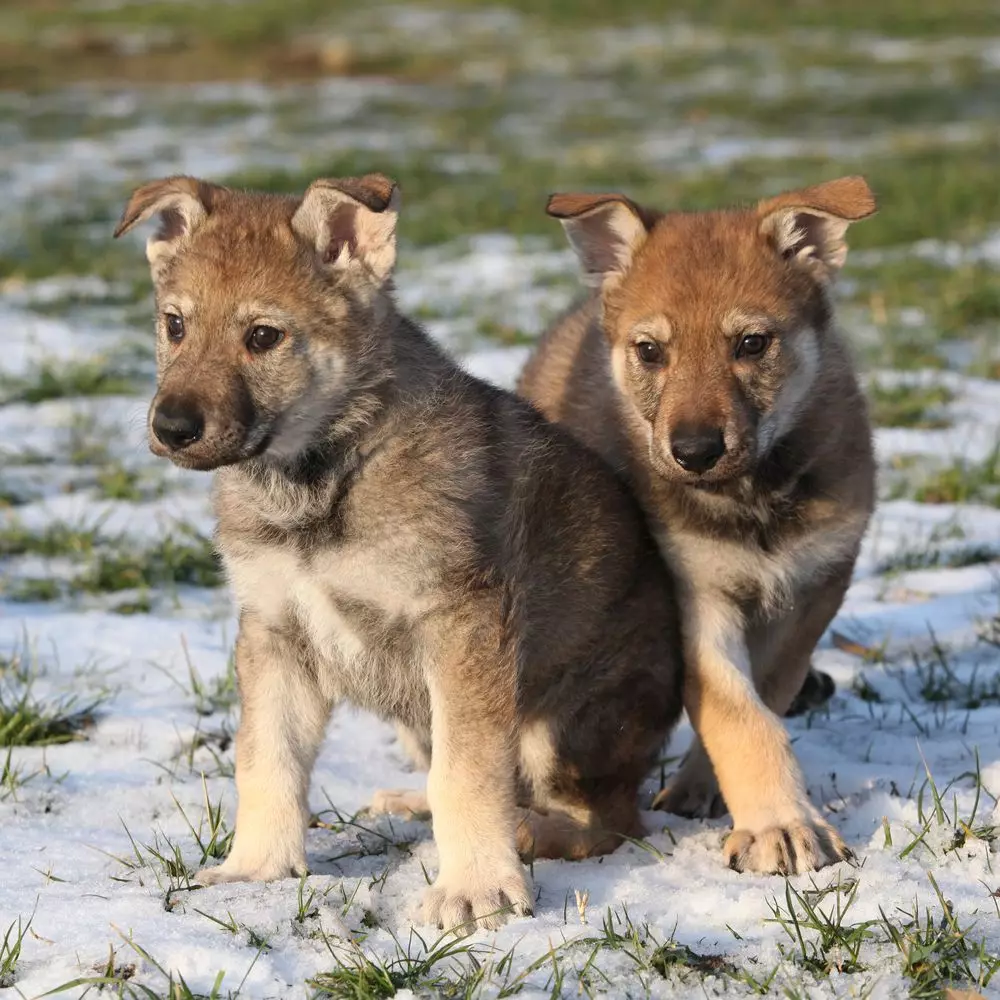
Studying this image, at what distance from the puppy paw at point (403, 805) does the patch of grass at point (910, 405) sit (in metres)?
3.84

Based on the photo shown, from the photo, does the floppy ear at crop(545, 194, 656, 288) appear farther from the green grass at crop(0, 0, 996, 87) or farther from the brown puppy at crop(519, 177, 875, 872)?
the green grass at crop(0, 0, 996, 87)

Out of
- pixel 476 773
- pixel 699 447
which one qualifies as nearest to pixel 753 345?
pixel 699 447

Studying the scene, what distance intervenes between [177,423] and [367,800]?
1.33 meters

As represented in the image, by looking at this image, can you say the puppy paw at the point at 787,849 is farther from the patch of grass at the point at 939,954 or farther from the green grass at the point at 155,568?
the green grass at the point at 155,568

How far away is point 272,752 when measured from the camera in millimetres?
3592

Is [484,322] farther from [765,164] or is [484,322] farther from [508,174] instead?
[765,164]

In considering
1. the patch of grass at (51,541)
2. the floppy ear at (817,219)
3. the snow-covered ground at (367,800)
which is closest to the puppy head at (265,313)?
the snow-covered ground at (367,800)

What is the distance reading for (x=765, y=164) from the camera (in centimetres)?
→ 1421

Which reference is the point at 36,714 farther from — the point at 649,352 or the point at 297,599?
the point at 649,352

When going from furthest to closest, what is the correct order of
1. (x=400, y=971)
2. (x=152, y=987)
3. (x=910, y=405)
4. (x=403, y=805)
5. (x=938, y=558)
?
(x=910, y=405), (x=938, y=558), (x=403, y=805), (x=400, y=971), (x=152, y=987)

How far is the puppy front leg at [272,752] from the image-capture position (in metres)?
3.52

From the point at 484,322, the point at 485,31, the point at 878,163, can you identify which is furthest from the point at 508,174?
the point at 485,31

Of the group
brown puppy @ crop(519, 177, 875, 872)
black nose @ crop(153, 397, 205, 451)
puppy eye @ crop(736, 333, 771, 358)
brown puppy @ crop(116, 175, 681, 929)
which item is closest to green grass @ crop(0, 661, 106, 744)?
brown puppy @ crop(116, 175, 681, 929)

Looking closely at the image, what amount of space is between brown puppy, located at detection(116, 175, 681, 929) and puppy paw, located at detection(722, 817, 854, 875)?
0.36 m
